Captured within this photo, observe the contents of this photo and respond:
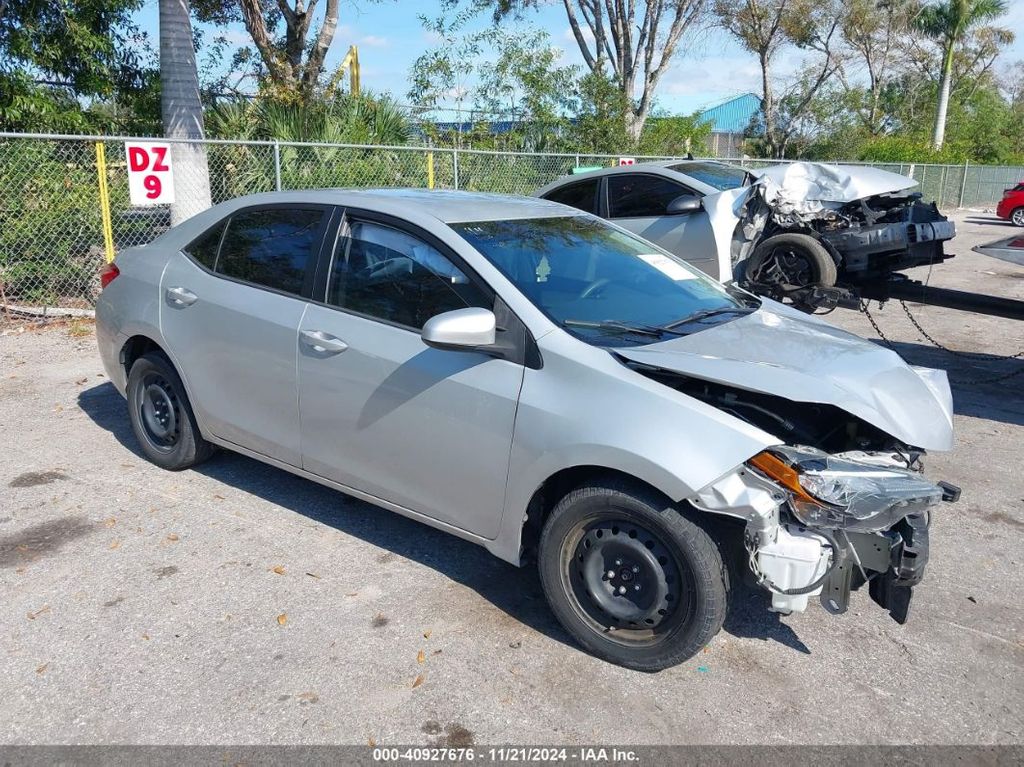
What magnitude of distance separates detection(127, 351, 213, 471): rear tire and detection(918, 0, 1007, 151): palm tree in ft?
137

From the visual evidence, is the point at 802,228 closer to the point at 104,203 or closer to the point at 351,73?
the point at 104,203

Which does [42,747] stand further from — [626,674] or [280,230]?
[280,230]

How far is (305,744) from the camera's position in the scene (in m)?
2.87

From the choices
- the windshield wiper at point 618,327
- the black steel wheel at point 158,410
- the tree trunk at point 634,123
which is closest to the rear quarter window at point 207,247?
the black steel wheel at point 158,410

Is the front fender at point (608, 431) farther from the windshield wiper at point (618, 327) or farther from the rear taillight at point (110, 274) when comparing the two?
the rear taillight at point (110, 274)

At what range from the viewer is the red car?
25.5 metres

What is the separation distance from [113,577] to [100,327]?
6.61 feet

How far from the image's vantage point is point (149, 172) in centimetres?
909

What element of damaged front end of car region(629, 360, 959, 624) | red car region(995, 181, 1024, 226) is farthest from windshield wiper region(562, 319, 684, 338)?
red car region(995, 181, 1024, 226)

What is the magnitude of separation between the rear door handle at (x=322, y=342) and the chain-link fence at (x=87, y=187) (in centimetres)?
607

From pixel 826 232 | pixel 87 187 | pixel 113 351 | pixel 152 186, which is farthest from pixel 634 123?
pixel 113 351

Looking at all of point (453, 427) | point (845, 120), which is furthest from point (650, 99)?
point (453, 427)

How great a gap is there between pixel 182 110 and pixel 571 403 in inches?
→ 363

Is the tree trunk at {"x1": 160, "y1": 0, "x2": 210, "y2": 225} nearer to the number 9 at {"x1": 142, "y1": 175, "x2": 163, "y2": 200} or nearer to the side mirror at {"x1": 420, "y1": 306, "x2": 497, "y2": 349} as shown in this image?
the number 9 at {"x1": 142, "y1": 175, "x2": 163, "y2": 200}
